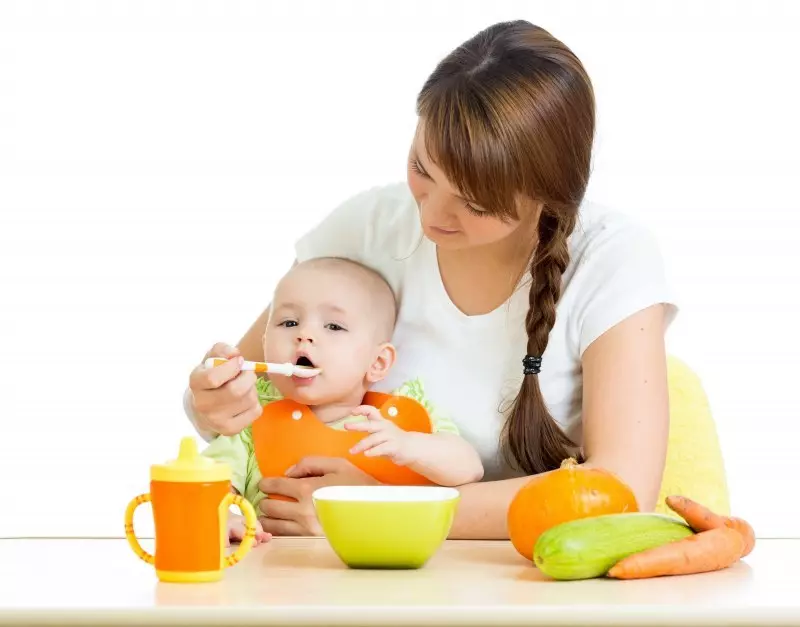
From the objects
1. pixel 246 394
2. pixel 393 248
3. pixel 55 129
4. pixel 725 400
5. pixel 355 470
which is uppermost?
pixel 55 129

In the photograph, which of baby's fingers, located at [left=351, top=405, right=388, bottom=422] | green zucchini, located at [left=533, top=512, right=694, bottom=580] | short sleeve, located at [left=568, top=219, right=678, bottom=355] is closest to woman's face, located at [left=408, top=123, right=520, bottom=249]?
short sleeve, located at [left=568, top=219, right=678, bottom=355]

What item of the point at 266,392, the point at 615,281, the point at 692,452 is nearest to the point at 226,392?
the point at 266,392

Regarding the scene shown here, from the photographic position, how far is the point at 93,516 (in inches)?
141

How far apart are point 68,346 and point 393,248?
1.65 meters

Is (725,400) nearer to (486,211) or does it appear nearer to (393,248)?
(393,248)

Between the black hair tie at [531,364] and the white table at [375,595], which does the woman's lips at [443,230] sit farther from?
the white table at [375,595]

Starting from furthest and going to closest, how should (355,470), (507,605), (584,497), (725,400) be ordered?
(725,400)
(355,470)
(584,497)
(507,605)

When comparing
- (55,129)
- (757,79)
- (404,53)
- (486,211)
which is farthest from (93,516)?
(757,79)

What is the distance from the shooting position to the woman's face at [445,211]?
1.88m

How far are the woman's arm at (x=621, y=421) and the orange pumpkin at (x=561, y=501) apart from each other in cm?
40

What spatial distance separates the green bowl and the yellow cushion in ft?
3.00

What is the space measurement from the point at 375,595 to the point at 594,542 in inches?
10.3

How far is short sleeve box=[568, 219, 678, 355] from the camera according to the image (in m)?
2.02

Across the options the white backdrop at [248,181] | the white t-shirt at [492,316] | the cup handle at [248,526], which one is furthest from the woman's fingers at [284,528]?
the white backdrop at [248,181]
